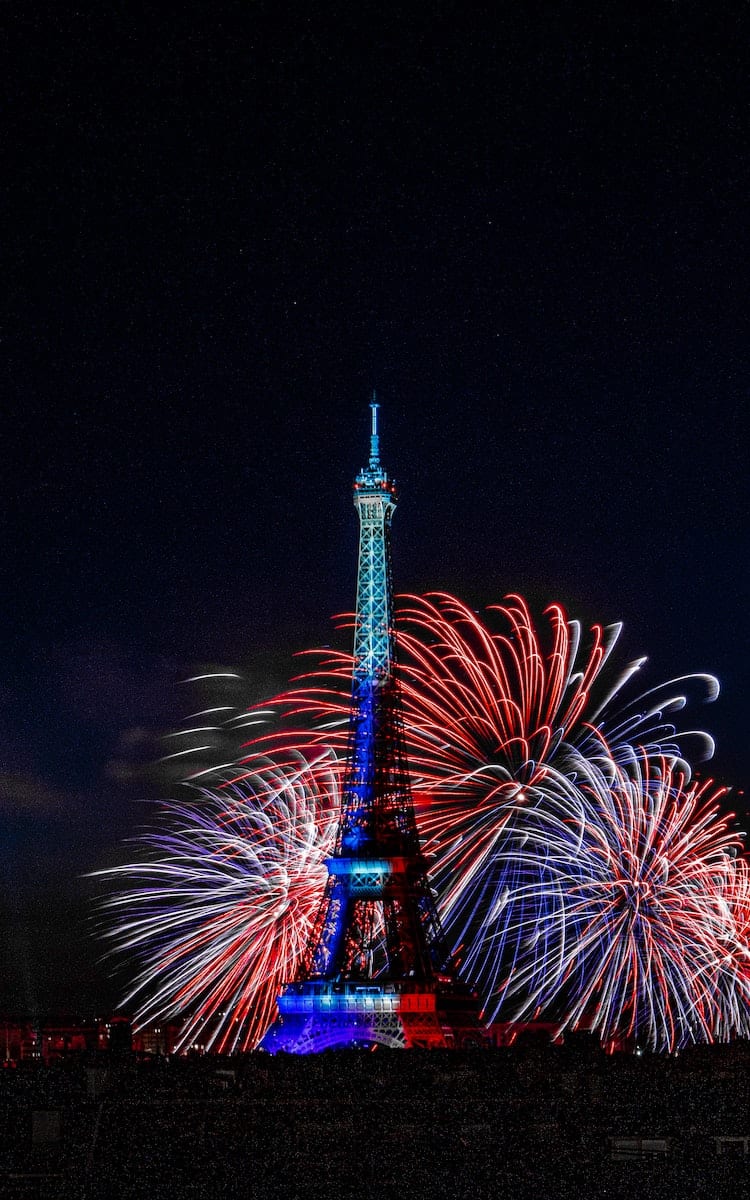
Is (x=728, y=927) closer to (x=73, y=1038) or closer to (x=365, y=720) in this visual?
(x=365, y=720)

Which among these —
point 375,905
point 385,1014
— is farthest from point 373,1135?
point 375,905

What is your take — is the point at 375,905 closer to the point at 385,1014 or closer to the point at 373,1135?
the point at 385,1014

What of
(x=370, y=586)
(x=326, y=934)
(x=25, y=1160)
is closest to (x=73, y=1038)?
(x=326, y=934)

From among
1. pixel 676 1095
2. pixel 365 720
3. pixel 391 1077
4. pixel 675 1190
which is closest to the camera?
pixel 675 1190

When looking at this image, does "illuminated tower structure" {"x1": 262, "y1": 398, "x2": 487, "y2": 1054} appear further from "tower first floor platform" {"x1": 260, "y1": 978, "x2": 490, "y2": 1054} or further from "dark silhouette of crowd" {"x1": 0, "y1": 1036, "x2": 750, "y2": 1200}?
"dark silhouette of crowd" {"x1": 0, "y1": 1036, "x2": 750, "y2": 1200}

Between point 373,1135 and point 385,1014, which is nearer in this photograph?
point 373,1135

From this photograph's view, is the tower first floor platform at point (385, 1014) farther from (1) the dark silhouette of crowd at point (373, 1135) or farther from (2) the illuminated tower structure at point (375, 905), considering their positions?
(1) the dark silhouette of crowd at point (373, 1135)
